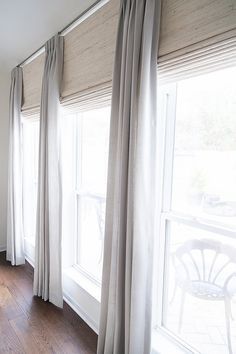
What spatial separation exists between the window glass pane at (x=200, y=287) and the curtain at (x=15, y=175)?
2.25 meters

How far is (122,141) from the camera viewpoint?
54.2 inches

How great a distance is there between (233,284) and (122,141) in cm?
108

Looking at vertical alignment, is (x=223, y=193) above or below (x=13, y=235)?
above

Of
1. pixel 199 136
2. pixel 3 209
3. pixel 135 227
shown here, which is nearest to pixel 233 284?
pixel 135 227

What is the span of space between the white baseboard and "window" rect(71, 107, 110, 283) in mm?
283

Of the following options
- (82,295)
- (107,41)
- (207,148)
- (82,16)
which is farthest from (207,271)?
(82,16)

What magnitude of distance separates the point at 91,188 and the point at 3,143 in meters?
1.90

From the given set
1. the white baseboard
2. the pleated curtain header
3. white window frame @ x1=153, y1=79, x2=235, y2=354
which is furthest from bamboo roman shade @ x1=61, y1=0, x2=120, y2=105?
the white baseboard

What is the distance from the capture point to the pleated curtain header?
3.41 feet

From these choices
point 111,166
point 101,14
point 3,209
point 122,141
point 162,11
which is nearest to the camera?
point 162,11

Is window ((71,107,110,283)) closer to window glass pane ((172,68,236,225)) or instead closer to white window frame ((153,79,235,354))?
white window frame ((153,79,235,354))

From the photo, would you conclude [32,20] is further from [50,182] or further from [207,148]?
[207,148]

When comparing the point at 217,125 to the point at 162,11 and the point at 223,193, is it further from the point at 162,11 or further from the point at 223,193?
the point at 162,11

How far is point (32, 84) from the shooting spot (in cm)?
267
